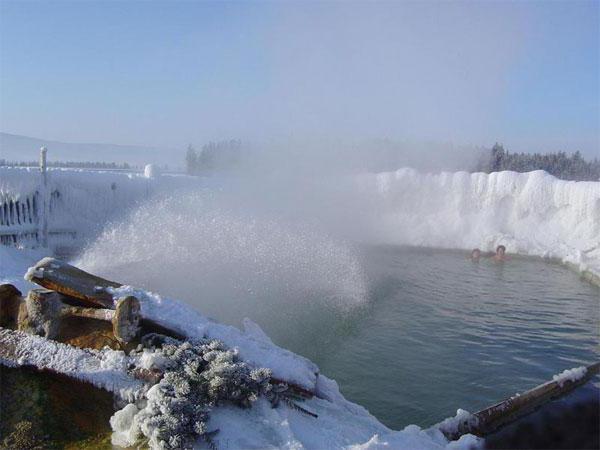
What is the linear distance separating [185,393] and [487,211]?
28.0 metres

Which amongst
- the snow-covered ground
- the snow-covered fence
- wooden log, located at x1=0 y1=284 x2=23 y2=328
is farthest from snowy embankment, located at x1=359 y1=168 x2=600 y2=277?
wooden log, located at x1=0 y1=284 x2=23 y2=328

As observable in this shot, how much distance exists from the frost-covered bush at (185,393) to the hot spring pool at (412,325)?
3.14 m

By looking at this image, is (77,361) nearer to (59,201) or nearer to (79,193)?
(59,201)

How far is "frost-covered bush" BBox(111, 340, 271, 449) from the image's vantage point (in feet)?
13.5

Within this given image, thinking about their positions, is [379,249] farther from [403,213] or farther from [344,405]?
[344,405]

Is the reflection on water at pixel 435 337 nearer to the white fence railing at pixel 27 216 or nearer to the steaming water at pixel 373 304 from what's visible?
the steaming water at pixel 373 304

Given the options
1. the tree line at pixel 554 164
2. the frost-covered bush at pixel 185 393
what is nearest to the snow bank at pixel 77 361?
the frost-covered bush at pixel 185 393

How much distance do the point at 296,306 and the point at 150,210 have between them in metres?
9.66

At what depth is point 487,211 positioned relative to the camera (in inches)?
1160

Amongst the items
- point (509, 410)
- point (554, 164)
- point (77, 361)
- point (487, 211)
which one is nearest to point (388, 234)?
point (487, 211)

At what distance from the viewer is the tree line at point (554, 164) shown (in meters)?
63.9

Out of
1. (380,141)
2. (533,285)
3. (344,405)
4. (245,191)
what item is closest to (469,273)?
→ (533,285)

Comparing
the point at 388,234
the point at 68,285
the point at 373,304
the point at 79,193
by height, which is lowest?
the point at 388,234

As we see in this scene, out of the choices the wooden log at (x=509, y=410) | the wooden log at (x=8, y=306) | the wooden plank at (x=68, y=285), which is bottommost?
the wooden log at (x=509, y=410)
